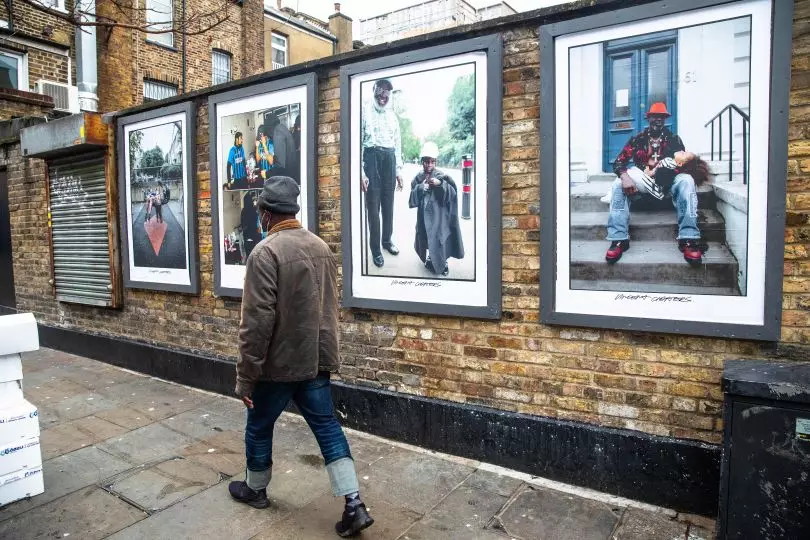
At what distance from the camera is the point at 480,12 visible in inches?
1045

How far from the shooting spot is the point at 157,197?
6430mm

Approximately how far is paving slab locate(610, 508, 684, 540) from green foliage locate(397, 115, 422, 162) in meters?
2.80

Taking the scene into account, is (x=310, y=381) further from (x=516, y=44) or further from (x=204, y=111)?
(x=204, y=111)

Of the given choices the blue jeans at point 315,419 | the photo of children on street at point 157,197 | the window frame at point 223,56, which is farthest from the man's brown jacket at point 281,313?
the window frame at point 223,56

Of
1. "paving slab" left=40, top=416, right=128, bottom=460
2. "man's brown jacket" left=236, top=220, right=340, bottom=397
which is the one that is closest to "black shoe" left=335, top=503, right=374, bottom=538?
"man's brown jacket" left=236, top=220, right=340, bottom=397

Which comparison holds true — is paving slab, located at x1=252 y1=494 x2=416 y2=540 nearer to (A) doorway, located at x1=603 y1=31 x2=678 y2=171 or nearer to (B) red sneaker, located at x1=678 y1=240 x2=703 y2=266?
(B) red sneaker, located at x1=678 y1=240 x2=703 y2=266

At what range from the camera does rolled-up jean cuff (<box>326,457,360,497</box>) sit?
3.19 meters

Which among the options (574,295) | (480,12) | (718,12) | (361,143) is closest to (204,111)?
(361,143)

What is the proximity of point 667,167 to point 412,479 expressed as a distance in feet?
8.45

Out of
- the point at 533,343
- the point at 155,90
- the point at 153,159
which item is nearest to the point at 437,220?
the point at 533,343

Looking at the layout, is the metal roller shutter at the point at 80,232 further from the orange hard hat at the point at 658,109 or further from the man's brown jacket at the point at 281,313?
the orange hard hat at the point at 658,109

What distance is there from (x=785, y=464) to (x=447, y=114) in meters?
2.93

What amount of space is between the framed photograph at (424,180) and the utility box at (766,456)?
1691 millimetres

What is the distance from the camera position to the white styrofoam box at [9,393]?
11.9 feet
